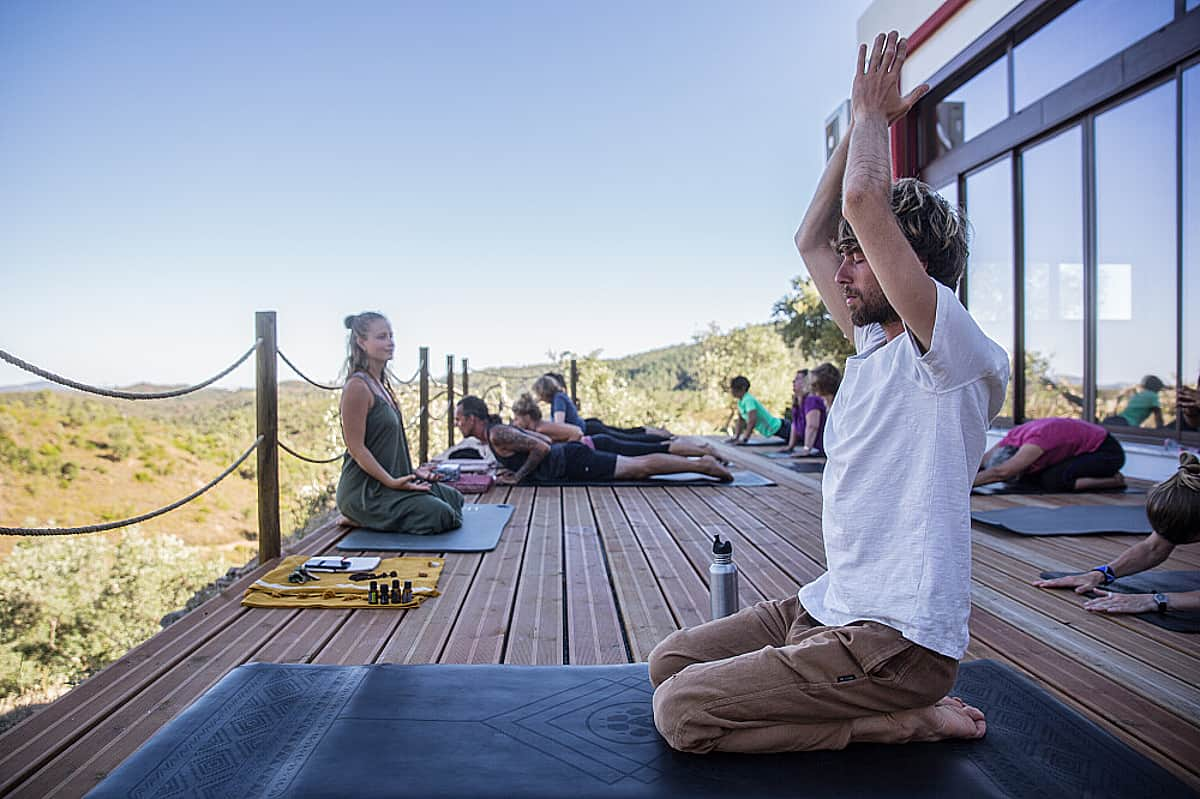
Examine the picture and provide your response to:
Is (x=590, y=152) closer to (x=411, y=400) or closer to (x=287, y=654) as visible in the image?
(x=411, y=400)

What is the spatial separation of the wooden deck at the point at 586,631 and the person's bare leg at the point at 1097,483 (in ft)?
4.18

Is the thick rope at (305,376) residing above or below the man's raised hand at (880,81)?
below

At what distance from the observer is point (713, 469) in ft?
17.9

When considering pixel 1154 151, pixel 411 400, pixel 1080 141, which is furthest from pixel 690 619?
pixel 411 400

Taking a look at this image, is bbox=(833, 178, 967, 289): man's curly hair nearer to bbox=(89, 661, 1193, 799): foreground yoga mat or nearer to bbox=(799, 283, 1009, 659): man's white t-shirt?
bbox=(799, 283, 1009, 659): man's white t-shirt

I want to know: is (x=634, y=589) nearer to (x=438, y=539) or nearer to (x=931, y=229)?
(x=438, y=539)

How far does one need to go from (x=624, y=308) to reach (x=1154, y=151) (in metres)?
22.9

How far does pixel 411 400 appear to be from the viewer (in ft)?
38.8

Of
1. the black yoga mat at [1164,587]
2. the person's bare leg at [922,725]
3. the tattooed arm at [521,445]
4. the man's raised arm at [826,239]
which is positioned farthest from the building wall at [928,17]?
the person's bare leg at [922,725]

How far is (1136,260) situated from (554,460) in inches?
153

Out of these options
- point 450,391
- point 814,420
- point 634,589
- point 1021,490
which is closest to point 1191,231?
point 1021,490

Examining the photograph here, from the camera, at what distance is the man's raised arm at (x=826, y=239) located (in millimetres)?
1556

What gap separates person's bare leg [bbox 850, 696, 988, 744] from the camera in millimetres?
1406

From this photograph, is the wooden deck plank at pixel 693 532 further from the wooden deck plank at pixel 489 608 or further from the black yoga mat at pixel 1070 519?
the black yoga mat at pixel 1070 519
